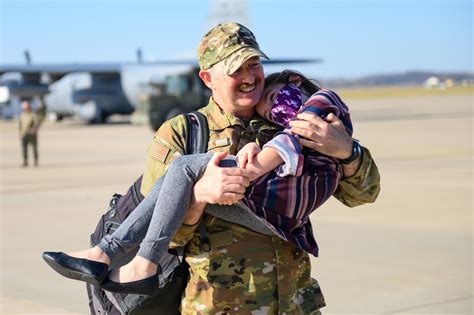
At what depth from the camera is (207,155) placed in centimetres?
304

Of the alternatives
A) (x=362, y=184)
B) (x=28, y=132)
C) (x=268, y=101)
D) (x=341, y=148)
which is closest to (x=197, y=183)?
(x=268, y=101)

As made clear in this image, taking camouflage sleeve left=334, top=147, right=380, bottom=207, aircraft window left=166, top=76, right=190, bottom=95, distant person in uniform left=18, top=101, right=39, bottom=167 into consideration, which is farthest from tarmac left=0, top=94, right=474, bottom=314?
aircraft window left=166, top=76, right=190, bottom=95

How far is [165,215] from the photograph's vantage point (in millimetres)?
2957

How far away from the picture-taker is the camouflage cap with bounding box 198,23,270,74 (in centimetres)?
309

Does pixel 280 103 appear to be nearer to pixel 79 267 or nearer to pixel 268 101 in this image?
pixel 268 101

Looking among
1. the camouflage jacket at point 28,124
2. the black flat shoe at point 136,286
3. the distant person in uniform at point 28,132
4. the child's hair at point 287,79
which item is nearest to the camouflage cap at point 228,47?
the child's hair at point 287,79

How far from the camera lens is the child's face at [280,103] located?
314 cm

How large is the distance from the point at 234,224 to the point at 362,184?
1.81 feet

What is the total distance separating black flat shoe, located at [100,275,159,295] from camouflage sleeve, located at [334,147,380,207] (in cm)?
84

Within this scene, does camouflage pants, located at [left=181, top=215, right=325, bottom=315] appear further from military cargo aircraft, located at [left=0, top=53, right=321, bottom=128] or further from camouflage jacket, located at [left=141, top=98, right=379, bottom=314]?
military cargo aircraft, located at [left=0, top=53, right=321, bottom=128]

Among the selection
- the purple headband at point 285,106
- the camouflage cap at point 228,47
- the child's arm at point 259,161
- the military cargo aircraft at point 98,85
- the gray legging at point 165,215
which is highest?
the camouflage cap at point 228,47

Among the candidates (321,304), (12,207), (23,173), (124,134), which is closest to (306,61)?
(124,134)

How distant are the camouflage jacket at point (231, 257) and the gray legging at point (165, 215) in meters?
0.07

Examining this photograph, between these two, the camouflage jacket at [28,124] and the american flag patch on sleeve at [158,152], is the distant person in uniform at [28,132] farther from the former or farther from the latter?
the american flag patch on sleeve at [158,152]
